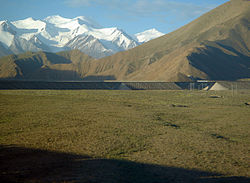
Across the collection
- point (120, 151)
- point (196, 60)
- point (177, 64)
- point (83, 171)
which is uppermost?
point (196, 60)

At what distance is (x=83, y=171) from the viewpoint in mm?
13594

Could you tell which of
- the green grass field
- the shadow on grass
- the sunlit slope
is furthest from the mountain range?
the shadow on grass

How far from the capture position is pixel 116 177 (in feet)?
43.1

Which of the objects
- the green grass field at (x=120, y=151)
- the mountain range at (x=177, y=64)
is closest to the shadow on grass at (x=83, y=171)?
the green grass field at (x=120, y=151)

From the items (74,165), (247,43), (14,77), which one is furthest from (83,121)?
(247,43)

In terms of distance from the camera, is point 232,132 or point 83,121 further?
point 83,121

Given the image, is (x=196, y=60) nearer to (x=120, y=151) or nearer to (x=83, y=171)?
(x=120, y=151)

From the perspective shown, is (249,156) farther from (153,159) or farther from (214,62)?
(214,62)

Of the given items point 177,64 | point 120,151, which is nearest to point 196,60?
point 177,64

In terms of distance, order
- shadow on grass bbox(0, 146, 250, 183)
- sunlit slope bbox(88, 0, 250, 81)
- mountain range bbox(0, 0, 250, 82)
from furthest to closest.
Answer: mountain range bbox(0, 0, 250, 82), sunlit slope bbox(88, 0, 250, 81), shadow on grass bbox(0, 146, 250, 183)

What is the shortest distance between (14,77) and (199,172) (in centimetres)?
16194

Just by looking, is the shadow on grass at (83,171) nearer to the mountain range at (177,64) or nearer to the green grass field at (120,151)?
the green grass field at (120,151)

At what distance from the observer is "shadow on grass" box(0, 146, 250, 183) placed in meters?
12.6

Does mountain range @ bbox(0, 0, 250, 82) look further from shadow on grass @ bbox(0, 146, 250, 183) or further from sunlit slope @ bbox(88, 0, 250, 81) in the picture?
shadow on grass @ bbox(0, 146, 250, 183)
